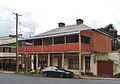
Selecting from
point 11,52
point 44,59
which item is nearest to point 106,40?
point 44,59

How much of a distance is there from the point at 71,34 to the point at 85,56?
175 inches

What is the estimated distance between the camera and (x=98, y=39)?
49281 mm

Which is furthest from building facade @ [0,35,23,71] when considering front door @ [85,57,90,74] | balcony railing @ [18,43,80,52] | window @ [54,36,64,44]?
front door @ [85,57,90,74]

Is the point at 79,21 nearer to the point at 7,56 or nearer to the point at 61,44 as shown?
the point at 61,44

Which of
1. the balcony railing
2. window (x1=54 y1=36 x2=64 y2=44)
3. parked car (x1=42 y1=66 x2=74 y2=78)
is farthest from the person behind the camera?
window (x1=54 y1=36 x2=64 y2=44)

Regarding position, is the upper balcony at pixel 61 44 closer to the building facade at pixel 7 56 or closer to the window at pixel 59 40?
the window at pixel 59 40

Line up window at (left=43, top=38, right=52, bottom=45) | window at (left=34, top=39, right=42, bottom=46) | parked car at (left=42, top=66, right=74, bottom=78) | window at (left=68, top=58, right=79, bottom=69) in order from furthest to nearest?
window at (left=34, top=39, right=42, bottom=46), window at (left=43, top=38, right=52, bottom=45), window at (left=68, top=58, right=79, bottom=69), parked car at (left=42, top=66, right=74, bottom=78)

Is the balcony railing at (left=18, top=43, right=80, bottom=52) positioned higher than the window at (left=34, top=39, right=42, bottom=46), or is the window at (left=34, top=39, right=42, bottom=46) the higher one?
the window at (left=34, top=39, right=42, bottom=46)

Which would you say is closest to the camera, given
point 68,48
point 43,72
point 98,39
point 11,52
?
point 43,72

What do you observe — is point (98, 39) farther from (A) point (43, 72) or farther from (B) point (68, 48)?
(A) point (43, 72)

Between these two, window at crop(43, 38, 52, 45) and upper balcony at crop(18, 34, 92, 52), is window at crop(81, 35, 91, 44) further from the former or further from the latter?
window at crop(43, 38, 52, 45)

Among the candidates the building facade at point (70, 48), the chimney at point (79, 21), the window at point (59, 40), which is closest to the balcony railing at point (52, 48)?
the building facade at point (70, 48)

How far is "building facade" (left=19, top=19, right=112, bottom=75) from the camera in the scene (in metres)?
45.3

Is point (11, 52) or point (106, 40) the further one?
point (11, 52)
